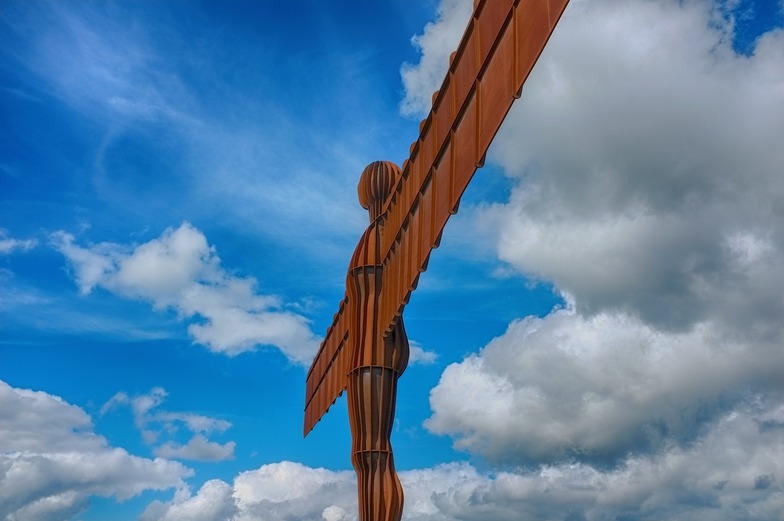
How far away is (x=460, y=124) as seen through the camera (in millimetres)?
10039

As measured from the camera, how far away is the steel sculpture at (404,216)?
8508mm

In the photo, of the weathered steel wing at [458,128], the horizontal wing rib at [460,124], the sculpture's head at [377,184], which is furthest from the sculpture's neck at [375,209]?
the horizontal wing rib at [460,124]

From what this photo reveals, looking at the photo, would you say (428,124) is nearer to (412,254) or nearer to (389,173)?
(412,254)

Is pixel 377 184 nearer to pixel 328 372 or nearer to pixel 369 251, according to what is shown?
pixel 369 251

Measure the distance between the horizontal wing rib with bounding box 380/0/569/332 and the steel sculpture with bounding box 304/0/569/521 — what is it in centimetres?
1

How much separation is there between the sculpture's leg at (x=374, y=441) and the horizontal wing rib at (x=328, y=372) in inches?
51.2

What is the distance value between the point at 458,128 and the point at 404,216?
2.64 metres

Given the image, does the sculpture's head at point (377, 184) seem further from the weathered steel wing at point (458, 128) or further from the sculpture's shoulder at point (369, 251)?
the weathered steel wing at point (458, 128)

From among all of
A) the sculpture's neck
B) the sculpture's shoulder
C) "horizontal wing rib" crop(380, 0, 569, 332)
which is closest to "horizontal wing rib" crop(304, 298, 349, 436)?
the sculpture's shoulder

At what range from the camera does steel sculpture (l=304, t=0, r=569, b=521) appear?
8.51m

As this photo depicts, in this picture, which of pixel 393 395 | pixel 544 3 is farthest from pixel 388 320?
pixel 544 3

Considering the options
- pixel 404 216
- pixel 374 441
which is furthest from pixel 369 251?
pixel 374 441

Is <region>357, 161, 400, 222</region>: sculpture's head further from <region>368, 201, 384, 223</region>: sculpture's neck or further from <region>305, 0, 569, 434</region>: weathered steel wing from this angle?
<region>305, 0, 569, 434</region>: weathered steel wing

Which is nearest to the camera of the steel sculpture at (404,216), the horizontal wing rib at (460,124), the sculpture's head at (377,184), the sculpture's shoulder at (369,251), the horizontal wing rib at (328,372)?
the horizontal wing rib at (460,124)
